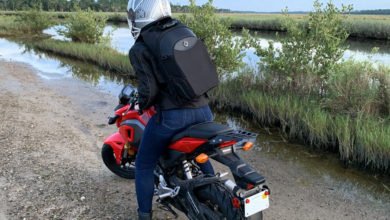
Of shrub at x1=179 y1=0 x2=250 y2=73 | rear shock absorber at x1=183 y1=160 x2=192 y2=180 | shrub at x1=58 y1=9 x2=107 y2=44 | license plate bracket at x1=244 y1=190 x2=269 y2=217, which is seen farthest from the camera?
shrub at x1=58 y1=9 x2=107 y2=44

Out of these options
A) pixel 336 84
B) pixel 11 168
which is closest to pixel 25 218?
pixel 11 168

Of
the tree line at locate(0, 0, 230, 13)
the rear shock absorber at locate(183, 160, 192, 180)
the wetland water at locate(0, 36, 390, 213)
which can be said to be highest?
the tree line at locate(0, 0, 230, 13)

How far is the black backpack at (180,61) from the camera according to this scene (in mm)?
2568

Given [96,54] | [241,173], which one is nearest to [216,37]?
[241,173]

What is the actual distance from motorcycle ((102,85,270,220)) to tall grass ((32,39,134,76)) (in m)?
8.81

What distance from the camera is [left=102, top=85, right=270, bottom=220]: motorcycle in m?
2.42

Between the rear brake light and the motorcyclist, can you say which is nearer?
the rear brake light

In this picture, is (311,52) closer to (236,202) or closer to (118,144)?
(118,144)

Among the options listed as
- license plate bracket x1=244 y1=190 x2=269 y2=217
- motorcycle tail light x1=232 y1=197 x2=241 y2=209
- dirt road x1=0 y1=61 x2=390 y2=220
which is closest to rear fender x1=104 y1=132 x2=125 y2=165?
dirt road x1=0 y1=61 x2=390 y2=220

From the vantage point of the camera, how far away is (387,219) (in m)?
3.67

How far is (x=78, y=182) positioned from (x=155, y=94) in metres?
2.10

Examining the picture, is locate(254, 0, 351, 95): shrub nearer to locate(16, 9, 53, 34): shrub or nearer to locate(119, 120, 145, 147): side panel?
locate(119, 120, 145, 147): side panel

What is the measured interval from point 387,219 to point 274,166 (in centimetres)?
161

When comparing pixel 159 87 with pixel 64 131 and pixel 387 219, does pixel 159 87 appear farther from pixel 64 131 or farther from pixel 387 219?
pixel 64 131
